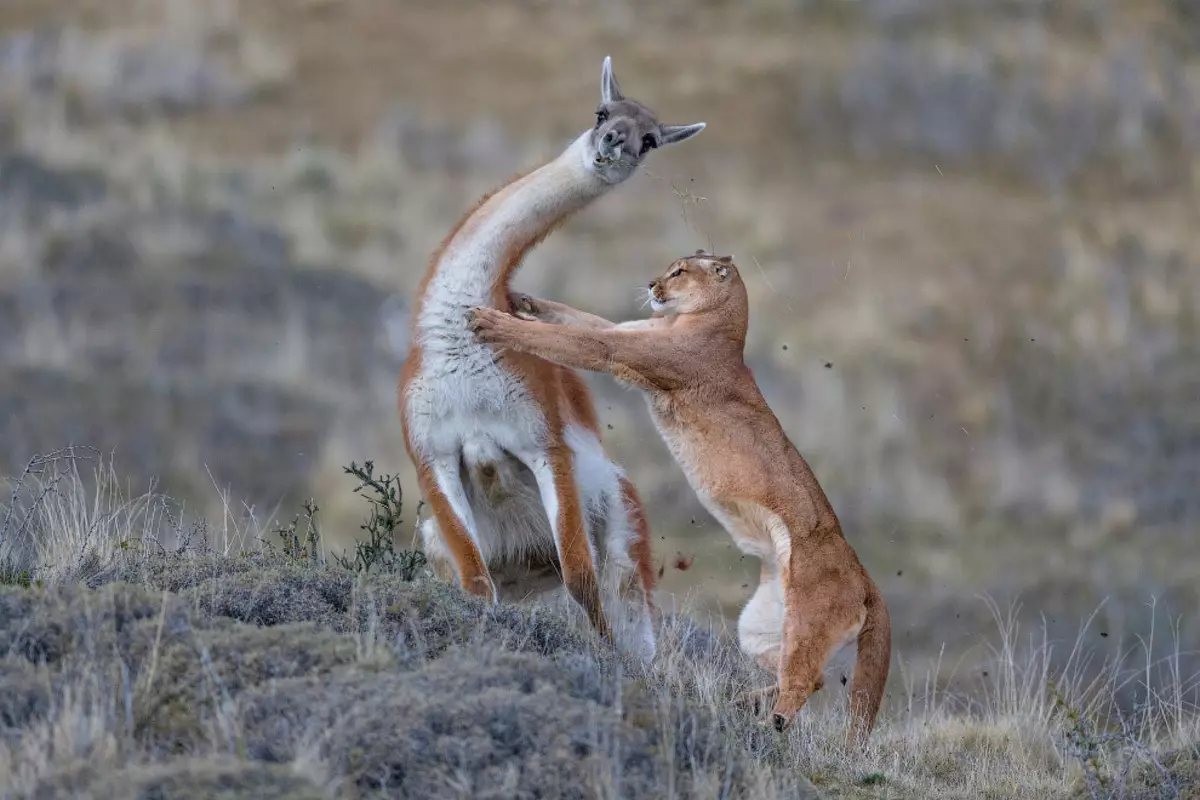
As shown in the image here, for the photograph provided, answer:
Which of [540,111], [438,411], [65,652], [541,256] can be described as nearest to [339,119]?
[540,111]

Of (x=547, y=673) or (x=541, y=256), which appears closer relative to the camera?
(x=547, y=673)

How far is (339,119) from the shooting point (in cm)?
3142

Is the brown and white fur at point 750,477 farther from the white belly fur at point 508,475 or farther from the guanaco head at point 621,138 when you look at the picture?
the guanaco head at point 621,138

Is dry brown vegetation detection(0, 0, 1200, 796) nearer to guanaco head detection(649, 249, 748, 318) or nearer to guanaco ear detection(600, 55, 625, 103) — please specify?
guanaco head detection(649, 249, 748, 318)

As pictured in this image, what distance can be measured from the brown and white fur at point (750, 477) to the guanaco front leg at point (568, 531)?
0.55 m

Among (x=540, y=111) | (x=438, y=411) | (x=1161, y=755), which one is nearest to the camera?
(x=1161, y=755)

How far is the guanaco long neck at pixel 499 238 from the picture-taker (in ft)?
33.0

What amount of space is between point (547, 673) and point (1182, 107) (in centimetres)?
2740

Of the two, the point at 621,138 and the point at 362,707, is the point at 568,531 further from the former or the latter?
the point at 362,707

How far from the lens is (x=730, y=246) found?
25984 mm

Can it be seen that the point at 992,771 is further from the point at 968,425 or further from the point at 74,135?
the point at 74,135

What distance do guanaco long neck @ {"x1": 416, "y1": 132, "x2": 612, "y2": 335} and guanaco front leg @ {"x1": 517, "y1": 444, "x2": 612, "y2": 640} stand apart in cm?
85

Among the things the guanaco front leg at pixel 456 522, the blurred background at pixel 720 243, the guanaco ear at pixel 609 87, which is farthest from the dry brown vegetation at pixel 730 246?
the guanaco front leg at pixel 456 522

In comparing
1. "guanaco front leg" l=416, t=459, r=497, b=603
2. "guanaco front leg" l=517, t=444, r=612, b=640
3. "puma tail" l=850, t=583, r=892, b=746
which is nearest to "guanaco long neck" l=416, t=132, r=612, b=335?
"guanaco front leg" l=416, t=459, r=497, b=603
